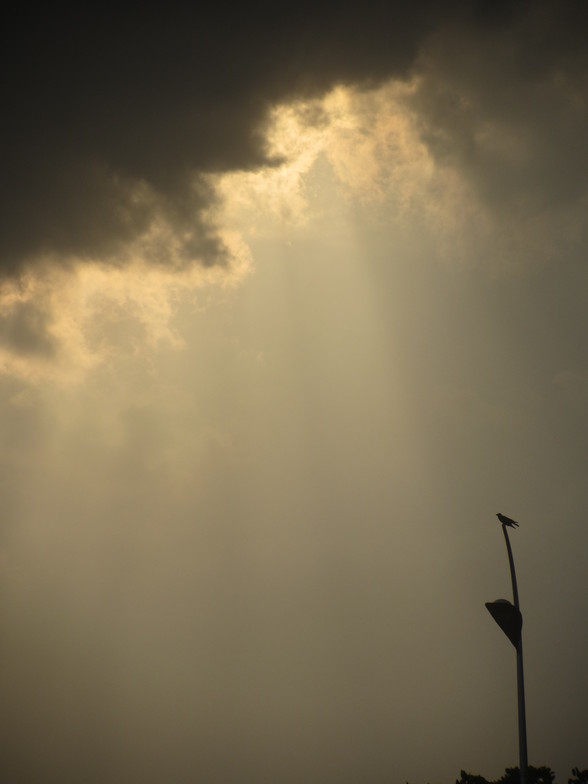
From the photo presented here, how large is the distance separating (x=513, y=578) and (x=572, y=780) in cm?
4522

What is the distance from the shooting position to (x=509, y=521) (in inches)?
889

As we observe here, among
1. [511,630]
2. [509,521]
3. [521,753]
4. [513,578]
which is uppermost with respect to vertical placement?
[509,521]

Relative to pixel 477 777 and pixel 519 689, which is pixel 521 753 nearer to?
pixel 519 689

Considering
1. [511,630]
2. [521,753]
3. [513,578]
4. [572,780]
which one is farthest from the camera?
[572,780]

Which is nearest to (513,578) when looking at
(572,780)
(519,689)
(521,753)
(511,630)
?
(511,630)

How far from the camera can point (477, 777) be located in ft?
179

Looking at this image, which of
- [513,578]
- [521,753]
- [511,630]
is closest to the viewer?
A: [521,753]

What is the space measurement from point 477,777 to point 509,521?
47.6m

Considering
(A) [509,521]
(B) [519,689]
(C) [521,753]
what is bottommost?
(C) [521,753]

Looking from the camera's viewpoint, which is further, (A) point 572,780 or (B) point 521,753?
(A) point 572,780

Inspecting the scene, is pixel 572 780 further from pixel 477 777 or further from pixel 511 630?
pixel 511 630

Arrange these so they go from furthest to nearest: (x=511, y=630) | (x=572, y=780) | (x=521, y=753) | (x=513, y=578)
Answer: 1. (x=572, y=780)
2. (x=513, y=578)
3. (x=511, y=630)
4. (x=521, y=753)

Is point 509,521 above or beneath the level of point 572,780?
above

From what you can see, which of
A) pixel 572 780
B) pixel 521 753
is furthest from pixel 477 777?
pixel 521 753
